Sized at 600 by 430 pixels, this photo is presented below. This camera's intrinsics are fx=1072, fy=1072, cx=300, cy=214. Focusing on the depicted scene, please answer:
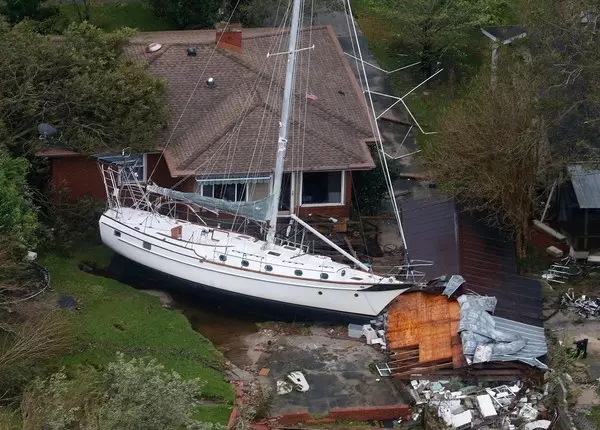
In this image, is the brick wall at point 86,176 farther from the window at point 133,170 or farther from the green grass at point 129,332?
the green grass at point 129,332

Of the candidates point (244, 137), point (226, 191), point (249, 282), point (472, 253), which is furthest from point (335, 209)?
point (472, 253)

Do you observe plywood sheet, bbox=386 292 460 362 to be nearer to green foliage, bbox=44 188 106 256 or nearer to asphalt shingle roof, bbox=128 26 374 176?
asphalt shingle roof, bbox=128 26 374 176

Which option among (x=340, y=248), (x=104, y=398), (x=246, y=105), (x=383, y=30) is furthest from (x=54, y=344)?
(x=383, y=30)

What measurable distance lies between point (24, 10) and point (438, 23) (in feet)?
50.3

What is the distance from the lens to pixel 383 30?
44812mm

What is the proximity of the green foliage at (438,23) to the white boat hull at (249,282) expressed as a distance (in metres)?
15.2

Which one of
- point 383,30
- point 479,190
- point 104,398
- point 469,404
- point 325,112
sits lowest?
point 469,404

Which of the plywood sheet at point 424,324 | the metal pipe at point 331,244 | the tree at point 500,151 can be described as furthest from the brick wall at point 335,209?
the plywood sheet at point 424,324

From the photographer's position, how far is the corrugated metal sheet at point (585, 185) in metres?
30.5

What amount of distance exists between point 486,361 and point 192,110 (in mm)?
12723

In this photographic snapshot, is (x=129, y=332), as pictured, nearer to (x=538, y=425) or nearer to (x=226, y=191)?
(x=226, y=191)

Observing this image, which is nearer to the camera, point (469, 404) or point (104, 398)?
Result: point (104, 398)

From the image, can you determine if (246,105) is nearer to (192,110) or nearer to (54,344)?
(192,110)

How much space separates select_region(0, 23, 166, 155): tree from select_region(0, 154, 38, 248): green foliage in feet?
7.56
